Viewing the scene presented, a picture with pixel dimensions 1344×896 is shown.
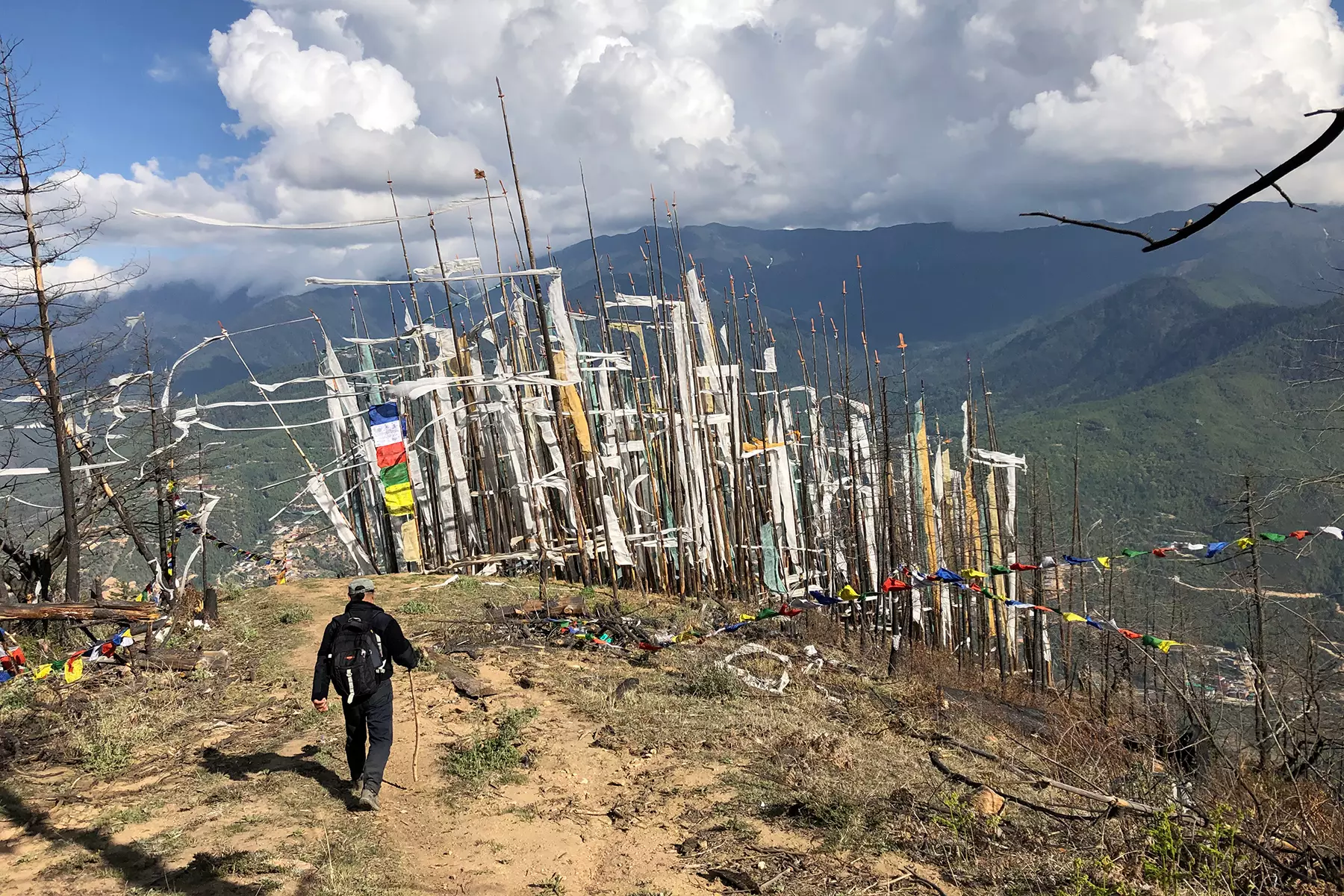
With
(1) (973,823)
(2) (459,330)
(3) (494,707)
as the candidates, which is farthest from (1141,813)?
(2) (459,330)

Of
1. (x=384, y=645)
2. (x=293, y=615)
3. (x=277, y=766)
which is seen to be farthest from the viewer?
(x=293, y=615)

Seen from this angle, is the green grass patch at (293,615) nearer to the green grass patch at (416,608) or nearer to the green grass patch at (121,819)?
the green grass patch at (416,608)

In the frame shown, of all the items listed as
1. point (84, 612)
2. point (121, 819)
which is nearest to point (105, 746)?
point (121, 819)

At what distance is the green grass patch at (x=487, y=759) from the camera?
17.5 ft

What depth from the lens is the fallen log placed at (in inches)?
251

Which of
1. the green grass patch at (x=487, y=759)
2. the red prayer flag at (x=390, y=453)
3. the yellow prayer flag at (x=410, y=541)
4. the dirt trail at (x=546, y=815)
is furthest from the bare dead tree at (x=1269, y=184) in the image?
the yellow prayer flag at (x=410, y=541)

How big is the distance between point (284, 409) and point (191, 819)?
3193 inches

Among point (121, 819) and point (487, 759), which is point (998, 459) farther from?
point (121, 819)

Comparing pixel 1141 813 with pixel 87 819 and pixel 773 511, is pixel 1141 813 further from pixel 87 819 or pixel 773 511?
pixel 773 511

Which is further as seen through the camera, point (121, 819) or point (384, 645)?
point (384, 645)

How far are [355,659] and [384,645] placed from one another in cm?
21

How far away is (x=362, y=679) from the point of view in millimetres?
4898

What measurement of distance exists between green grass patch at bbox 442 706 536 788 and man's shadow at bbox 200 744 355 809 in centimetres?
68

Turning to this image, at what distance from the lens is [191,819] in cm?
458
